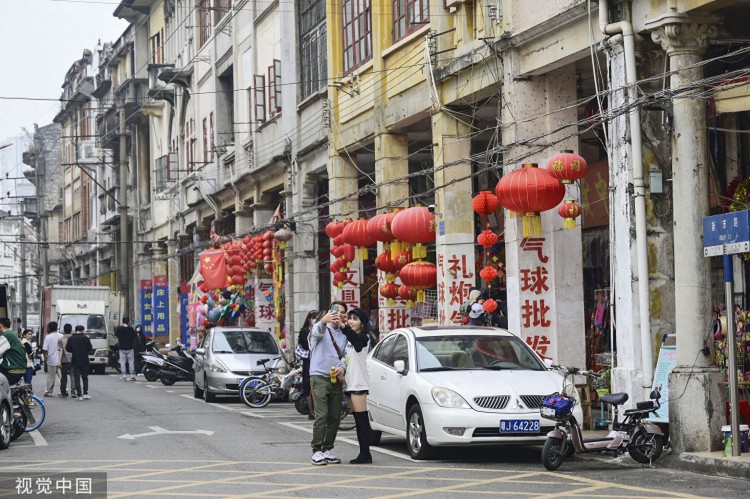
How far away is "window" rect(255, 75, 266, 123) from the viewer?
39.3 metres

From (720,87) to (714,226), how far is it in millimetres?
2005

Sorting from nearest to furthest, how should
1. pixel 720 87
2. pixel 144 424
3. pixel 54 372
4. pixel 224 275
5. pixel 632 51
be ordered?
1. pixel 720 87
2. pixel 632 51
3. pixel 144 424
4. pixel 54 372
5. pixel 224 275

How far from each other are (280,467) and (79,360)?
52.4ft

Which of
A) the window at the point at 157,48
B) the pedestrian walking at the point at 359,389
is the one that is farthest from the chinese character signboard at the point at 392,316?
the window at the point at 157,48

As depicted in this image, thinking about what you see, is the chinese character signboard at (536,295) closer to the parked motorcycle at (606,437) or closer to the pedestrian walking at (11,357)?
the parked motorcycle at (606,437)

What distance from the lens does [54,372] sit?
101ft

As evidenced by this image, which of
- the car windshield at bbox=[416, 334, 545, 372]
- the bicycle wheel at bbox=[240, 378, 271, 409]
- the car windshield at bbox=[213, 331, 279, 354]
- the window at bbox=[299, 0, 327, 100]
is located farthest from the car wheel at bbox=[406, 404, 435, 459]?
the window at bbox=[299, 0, 327, 100]

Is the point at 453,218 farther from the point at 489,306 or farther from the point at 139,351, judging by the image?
the point at 139,351

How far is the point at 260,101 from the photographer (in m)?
39.6

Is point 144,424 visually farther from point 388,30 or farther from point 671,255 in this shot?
point 388,30

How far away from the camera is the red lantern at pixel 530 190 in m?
19.0

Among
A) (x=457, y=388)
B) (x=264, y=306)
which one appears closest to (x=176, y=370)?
(x=264, y=306)

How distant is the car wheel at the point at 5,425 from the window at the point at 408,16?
11.9 m

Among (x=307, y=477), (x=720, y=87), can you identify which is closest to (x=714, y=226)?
(x=720, y=87)
